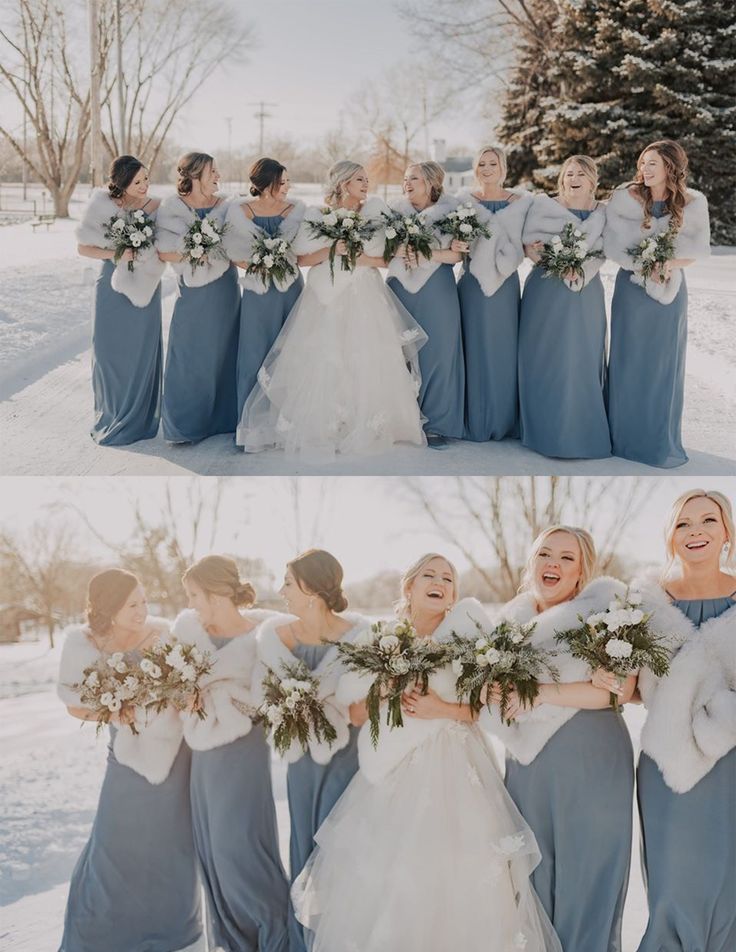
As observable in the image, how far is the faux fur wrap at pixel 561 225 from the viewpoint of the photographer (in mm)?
7027

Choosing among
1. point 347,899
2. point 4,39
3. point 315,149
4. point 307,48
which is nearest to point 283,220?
point 347,899

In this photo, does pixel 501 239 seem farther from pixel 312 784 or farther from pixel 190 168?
pixel 312 784

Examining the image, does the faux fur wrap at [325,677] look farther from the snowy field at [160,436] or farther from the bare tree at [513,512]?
the bare tree at [513,512]

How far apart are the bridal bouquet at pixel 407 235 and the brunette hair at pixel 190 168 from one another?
4.21 feet

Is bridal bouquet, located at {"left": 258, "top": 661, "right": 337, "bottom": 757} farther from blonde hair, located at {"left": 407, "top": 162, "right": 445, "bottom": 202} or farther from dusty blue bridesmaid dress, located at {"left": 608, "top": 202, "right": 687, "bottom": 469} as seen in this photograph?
blonde hair, located at {"left": 407, "top": 162, "right": 445, "bottom": 202}

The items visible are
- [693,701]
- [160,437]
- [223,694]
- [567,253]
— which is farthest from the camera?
[160,437]

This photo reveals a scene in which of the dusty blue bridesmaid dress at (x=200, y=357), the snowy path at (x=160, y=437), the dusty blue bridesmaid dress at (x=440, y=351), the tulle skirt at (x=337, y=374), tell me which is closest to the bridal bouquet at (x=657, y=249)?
the dusty blue bridesmaid dress at (x=440, y=351)

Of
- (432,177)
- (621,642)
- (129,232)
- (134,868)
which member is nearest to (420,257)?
(432,177)

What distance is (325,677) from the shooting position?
476 cm

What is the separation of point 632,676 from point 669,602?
36 centimetres

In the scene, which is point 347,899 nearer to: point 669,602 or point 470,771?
point 470,771

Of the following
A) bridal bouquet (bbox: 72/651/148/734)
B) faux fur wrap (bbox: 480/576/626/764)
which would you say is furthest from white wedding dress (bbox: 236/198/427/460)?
faux fur wrap (bbox: 480/576/626/764)

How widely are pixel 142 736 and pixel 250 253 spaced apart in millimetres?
3553

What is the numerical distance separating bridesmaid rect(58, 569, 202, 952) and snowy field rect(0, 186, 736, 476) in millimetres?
2300
